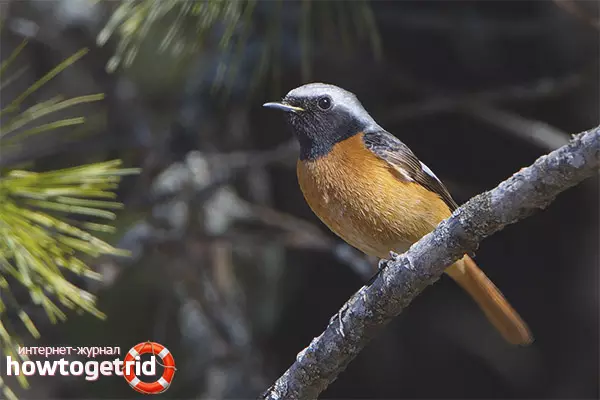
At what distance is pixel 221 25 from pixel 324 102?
1.75m

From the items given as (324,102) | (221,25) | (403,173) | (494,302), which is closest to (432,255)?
(403,173)

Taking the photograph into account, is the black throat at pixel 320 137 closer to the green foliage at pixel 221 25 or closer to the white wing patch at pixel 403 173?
the white wing patch at pixel 403 173

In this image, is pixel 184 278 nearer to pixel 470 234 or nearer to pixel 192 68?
pixel 192 68

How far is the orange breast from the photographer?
299cm

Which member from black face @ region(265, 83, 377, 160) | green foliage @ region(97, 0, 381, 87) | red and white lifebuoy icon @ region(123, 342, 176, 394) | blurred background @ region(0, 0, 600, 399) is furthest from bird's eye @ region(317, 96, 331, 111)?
blurred background @ region(0, 0, 600, 399)

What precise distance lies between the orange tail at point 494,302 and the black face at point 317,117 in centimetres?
76

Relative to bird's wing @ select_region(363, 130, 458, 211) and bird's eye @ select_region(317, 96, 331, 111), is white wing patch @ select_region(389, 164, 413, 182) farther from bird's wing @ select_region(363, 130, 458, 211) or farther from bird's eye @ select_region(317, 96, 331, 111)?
bird's eye @ select_region(317, 96, 331, 111)

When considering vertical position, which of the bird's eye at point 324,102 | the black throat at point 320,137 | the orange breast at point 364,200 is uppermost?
the bird's eye at point 324,102

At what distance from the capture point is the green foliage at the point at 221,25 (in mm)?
3061

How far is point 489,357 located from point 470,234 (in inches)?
120

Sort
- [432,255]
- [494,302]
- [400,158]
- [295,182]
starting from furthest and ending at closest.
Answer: [295,182]
[494,302]
[400,158]
[432,255]

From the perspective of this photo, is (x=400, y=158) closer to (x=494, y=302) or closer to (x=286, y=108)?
(x=286, y=108)

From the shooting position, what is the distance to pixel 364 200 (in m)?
3.00

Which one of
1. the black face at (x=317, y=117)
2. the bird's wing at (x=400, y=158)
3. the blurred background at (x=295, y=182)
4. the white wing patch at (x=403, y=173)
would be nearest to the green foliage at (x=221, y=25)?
the blurred background at (x=295, y=182)
